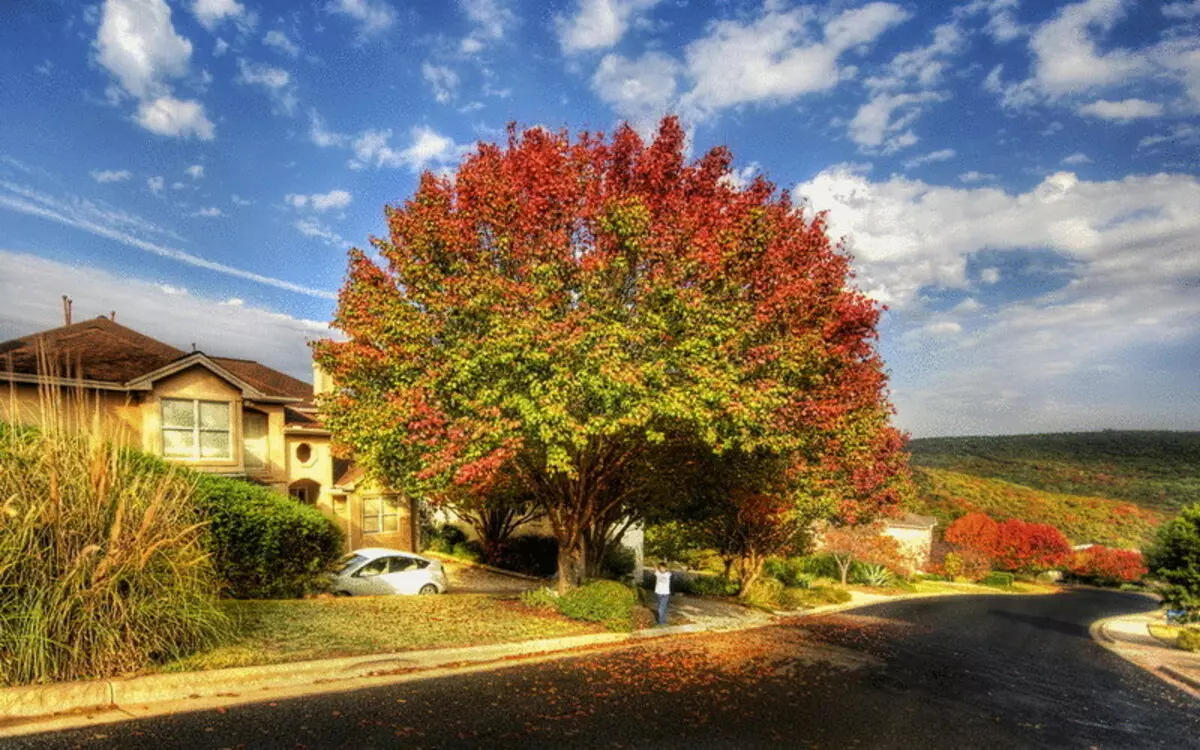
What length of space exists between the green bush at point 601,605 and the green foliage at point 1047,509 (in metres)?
64.9

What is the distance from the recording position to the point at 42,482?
25.4 feet

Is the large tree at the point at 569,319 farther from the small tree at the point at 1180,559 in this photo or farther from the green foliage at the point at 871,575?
the green foliage at the point at 871,575

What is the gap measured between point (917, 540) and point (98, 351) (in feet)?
192

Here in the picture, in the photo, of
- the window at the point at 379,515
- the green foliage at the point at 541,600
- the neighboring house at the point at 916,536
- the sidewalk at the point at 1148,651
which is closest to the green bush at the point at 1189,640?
the sidewalk at the point at 1148,651

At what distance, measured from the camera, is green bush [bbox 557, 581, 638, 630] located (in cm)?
1519

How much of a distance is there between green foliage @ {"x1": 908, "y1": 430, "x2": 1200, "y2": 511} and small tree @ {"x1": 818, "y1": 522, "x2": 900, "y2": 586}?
1919 inches

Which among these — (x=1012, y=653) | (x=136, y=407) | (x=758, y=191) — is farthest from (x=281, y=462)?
(x=1012, y=653)

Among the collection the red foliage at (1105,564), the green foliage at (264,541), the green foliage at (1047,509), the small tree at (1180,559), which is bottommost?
the red foliage at (1105,564)

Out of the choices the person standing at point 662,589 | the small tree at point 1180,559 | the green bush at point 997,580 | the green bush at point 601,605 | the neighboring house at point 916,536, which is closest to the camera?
the green bush at point 601,605

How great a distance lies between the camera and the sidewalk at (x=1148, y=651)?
17.1m

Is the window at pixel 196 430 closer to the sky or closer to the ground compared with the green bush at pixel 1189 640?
closer to the sky

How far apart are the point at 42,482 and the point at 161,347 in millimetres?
17205

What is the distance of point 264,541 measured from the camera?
13500mm

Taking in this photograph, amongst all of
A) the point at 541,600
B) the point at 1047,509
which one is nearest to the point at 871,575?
the point at 541,600
